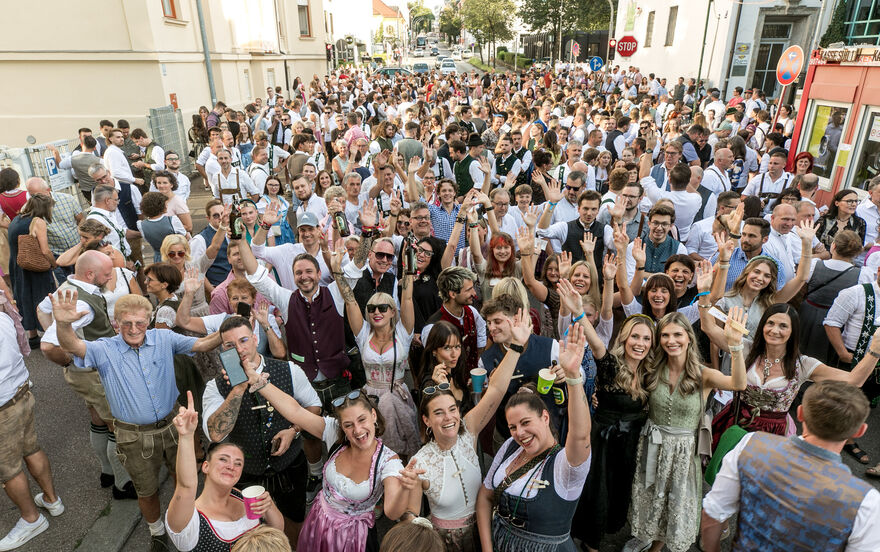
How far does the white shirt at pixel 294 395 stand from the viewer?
3145mm

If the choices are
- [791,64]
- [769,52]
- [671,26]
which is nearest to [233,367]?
[791,64]

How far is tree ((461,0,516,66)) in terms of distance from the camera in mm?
49750

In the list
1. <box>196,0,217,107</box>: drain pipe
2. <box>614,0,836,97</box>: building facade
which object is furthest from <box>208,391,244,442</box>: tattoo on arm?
<box>614,0,836,97</box>: building facade

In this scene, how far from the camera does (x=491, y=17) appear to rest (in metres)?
50.6

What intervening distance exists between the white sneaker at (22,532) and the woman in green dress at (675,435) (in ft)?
13.7

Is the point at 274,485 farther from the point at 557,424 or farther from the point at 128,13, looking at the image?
the point at 128,13

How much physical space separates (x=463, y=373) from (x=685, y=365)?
140 centimetres

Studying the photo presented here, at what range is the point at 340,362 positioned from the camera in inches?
157

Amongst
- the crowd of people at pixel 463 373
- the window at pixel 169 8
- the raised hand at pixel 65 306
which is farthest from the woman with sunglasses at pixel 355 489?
the window at pixel 169 8

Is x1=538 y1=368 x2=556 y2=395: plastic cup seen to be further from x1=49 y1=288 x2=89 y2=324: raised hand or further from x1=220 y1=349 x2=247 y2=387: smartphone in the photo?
x1=49 y1=288 x2=89 y2=324: raised hand

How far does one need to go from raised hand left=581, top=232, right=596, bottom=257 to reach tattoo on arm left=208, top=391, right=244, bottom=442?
10.5 feet

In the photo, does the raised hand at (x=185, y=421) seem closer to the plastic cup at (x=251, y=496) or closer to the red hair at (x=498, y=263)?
the plastic cup at (x=251, y=496)

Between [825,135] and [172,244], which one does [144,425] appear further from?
[825,135]

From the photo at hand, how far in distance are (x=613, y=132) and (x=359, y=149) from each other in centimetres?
511
